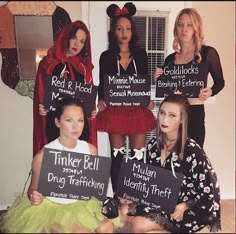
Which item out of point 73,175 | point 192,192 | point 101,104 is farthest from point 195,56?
point 73,175

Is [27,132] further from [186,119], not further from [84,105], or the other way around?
[186,119]

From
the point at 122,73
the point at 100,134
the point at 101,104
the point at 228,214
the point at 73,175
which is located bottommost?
the point at 228,214

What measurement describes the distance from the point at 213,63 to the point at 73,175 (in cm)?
63

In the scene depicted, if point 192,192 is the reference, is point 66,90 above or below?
above

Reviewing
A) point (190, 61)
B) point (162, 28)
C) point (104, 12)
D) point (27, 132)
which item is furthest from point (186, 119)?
point (27, 132)

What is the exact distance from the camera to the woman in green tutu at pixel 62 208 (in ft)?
3.72

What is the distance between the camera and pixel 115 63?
1188 millimetres

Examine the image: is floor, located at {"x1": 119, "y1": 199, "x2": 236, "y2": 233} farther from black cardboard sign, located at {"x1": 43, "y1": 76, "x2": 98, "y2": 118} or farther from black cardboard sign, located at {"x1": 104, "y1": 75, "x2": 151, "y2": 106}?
black cardboard sign, located at {"x1": 43, "y1": 76, "x2": 98, "y2": 118}

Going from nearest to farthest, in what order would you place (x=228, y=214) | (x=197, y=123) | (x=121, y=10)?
(x=121, y=10) < (x=197, y=123) < (x=228, y=214)

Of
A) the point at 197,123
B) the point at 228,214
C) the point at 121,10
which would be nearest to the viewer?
the point at 121,10

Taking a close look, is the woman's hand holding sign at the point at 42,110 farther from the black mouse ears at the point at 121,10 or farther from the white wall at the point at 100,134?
the black mouse ears at the point at 121,10

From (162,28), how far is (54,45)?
1.23 ft

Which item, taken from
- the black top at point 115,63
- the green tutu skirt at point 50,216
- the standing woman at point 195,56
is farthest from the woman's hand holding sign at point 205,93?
the green tutu skirt at point 50,216

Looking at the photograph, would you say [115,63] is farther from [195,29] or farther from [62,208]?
[62,208]
